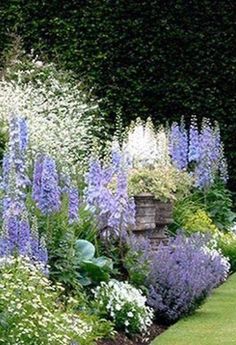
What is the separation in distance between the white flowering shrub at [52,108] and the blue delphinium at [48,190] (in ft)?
6.12

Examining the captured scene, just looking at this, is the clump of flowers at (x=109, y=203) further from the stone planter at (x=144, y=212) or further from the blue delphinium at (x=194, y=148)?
the blue delphinium at (x=194, y=148)

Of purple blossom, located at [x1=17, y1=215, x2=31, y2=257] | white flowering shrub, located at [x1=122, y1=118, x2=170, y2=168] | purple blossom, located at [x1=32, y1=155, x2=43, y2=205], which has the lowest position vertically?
purple blossom, located at [x1=17, y1=215, x2=31, y2=257]

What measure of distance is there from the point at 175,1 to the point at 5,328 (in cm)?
819

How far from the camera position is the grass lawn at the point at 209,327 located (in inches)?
257

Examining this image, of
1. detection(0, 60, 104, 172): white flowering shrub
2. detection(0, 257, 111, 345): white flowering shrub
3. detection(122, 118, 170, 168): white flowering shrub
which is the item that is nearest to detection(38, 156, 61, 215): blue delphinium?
detection(0, 257, 111, 345): white flowering shrub

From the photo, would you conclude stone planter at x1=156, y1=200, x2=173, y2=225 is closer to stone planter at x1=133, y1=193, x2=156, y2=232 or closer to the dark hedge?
stone planter at x1=133, y1=193, x2=156, y2=232

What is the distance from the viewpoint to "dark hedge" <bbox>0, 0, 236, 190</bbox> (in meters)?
12.4

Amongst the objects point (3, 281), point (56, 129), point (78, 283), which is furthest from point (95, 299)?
point (56, 129)

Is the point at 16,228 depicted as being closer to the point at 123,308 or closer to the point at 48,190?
the point at 48,190

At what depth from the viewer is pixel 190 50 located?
41.1 ft

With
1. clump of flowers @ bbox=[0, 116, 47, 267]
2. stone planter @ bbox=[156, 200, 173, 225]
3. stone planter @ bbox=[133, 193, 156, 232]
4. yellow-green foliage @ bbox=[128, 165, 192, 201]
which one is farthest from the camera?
stone planter @ bbox=[156, 200, 173, 225]

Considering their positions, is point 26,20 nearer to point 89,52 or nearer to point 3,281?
point 89,52

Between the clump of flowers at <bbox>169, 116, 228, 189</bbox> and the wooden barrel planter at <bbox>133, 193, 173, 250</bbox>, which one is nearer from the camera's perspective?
the wooden barrel planter at <bbox>133, 193, 173, 250</bbox>

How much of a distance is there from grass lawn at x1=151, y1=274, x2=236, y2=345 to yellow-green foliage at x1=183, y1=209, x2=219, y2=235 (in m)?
1.36
